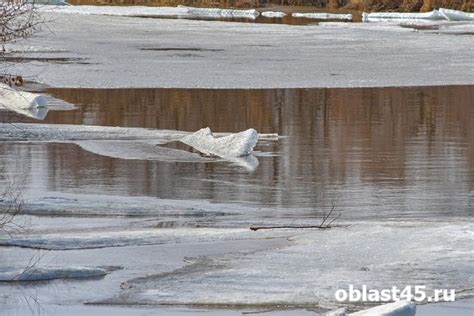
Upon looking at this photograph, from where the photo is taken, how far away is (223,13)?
4703cm

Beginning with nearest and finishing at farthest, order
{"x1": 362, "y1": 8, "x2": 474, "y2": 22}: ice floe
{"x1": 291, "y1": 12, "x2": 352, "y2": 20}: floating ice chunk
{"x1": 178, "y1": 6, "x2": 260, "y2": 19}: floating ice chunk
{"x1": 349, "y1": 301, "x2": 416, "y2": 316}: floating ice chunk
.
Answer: {"x1": 349, "y1": 301, "x2": 416, "y2": 316}: floating ice chunk
{"x1": 362, "y1": 8, "x2": 474, "y2": 22}: ice floe
{"x1": 291, "y1": 12, "x2": 352, "y2": 20}: floating ice chunk
{"x1": 178, "y1": 6, "x2": 260, "y2": 19}: floating ice chunk

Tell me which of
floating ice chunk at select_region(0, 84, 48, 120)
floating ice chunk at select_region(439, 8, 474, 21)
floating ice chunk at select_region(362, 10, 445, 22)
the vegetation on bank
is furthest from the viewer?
the vegetation on bank

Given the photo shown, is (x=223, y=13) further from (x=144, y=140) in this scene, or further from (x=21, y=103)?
(x=144, y=140)

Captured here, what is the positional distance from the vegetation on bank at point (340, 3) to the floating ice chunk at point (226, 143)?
3516 cm

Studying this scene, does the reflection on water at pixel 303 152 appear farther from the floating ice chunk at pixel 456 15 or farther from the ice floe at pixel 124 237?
the floating ice chunk at pixel 456 15

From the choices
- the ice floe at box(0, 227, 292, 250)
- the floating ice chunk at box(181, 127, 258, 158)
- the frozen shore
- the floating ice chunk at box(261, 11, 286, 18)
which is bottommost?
the ice floe at box(0, 227, 292, 250)

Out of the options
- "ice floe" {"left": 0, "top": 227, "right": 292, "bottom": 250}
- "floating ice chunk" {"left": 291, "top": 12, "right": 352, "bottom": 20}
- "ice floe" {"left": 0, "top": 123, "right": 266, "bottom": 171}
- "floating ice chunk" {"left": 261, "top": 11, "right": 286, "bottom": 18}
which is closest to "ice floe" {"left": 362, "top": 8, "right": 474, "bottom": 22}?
"floating ice chunk" {"left": 291, "top": 12, "right": 352, "bottom": 20}

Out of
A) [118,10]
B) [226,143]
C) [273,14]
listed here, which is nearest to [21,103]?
[226,143]

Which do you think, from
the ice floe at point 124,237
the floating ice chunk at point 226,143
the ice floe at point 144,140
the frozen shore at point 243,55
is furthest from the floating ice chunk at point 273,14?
the ice floe at point 124,237

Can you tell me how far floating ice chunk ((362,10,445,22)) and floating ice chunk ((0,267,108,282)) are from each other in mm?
35901

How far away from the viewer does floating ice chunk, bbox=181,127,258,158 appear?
544 inches

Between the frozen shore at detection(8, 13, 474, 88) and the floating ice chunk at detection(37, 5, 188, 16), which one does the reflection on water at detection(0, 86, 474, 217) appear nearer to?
the frozen shore at detection(8, 13, 474, 88)

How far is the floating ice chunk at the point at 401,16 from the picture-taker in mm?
44375

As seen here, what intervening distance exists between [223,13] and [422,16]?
25.3 ft
